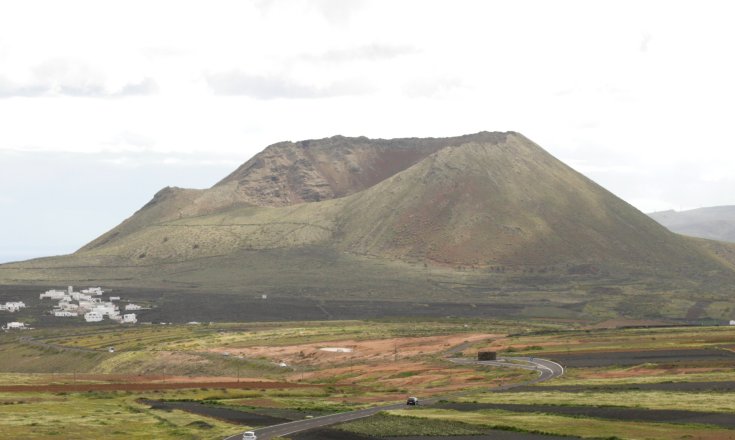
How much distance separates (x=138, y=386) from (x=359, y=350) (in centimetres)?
5508

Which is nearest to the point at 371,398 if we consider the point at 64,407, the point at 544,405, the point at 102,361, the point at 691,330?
the point at 544,405

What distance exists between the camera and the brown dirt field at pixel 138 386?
12469 cm

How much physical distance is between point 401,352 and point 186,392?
Result: 5509 cm

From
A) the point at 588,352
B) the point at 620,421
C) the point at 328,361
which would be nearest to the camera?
the point at 620,421

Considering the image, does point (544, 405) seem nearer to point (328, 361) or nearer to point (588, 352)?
point (588, 352)

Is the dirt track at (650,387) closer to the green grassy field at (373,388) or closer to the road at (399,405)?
the green grassy field at (373,388)

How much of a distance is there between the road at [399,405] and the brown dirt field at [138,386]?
2849 cm

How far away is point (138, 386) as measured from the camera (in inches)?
5133

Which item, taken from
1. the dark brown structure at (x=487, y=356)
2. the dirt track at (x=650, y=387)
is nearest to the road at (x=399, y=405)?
the dark brown structure at (x=487, y=356)

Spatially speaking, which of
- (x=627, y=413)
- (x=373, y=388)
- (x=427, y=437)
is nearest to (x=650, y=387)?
(x=627, y=413)

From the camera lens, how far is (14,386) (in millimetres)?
126562

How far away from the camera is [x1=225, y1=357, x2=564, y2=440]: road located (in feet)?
284

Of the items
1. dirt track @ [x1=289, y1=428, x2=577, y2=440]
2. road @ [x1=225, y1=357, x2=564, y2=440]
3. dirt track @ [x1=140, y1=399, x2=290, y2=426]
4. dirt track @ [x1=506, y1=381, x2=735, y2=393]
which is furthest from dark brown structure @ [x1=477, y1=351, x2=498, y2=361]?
dirt track @ [x1=289, y1=428, x2=577, y2=440]

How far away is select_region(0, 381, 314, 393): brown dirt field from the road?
93.5 feet
